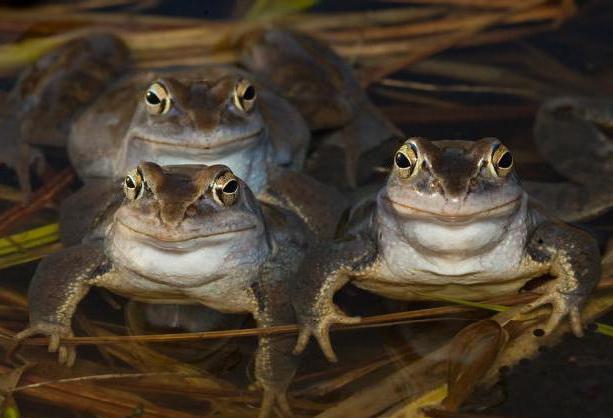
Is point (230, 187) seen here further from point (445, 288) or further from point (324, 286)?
point (445, 288)

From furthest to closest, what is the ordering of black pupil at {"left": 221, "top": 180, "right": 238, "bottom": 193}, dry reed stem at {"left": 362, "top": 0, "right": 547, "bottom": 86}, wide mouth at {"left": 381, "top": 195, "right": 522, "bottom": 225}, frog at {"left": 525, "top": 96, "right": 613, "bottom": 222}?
dry reed stem at {"left": 362, "top": 0, "right": 547, "bottom": 86} → frog at {"left": 525, "top": 96, "right": 613, "bottom": 222} → black pupil at {"left": 221, "top": 180, "right": 238, "bottom": 193} → wide mouth at {"left": 381, "top": 195, "right": 522, "bottom": 225}

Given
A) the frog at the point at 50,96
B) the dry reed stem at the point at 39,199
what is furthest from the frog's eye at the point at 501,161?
the frog at the point at 50,96

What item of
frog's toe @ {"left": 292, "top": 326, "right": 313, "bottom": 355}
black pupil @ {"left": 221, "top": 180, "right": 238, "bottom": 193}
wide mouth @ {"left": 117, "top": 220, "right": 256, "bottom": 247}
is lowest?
frog's toe @ {"left": 292, "top": 326, "right": 313, "bottom": 355}

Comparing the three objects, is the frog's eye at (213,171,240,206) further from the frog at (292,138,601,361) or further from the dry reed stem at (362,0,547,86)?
the dry reed stem at (362,0,547,86)

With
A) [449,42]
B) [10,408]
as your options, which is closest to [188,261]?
[10,408]

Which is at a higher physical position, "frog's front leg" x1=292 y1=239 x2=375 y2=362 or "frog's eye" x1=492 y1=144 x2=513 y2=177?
"frog's eye" x1=492 y1=144 x2=513 y2=177

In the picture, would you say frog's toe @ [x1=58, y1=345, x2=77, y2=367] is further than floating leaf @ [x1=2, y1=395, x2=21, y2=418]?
Yes

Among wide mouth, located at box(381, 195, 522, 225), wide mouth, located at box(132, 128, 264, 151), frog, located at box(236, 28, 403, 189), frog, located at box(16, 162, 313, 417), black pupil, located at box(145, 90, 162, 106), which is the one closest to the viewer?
wide mouth, located at box(381, 195, 522, 225)

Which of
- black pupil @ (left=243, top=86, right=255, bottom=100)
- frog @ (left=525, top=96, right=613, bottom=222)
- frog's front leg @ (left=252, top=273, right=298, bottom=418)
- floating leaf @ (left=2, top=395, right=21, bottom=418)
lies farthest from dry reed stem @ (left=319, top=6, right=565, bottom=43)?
floating leaf @ (left=2, top=395, right=21, bottom=418)
